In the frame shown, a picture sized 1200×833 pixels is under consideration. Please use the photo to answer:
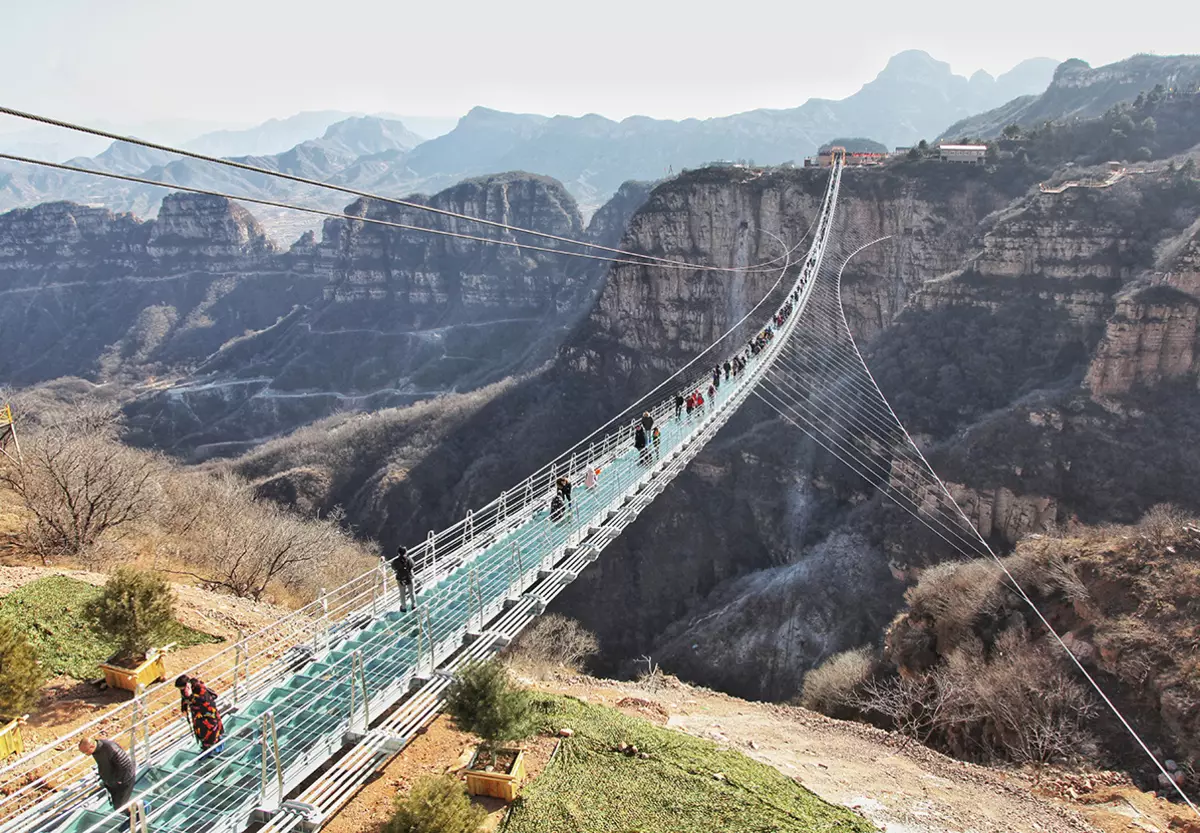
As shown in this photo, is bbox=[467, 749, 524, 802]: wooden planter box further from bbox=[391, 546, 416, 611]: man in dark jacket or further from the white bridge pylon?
bbox=[391, 546, 416, 611]: man in dark jacket

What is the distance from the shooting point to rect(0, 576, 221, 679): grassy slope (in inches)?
347

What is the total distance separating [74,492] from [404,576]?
11021mm

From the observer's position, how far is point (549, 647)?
66.1 ft

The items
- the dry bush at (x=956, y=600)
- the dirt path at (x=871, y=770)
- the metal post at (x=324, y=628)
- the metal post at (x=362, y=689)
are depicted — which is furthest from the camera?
the dry bush at (x=956, y=600)

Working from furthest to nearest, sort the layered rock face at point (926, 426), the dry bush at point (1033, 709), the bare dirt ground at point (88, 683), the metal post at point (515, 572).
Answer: the layered rock face at point (926, 426) < the dry bush at point (1033, 709) < the metal post at point (515, 572) < the bare dirt ground at point (88, 683)

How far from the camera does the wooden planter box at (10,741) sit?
22.0 feet

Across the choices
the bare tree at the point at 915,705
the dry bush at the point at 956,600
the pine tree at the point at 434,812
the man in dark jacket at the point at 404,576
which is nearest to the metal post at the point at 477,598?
the man in dark jacket at the point at 404,576

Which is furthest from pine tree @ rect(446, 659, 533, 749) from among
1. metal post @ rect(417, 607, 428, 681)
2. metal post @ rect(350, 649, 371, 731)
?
metal post @ rect(350, 649, 371, 731)

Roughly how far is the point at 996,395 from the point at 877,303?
13.0 m

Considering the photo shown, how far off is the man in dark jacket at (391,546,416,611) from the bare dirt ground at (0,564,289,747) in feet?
10.8

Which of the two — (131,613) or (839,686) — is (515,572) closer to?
(131,613)

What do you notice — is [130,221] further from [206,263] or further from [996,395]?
[996,395]

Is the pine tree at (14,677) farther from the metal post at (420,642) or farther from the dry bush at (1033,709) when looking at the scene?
the dry bush at (1033,709)

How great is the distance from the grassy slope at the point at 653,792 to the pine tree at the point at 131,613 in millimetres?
4737
